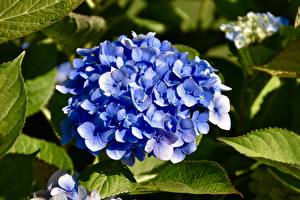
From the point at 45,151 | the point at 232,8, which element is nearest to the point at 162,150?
the point at 45,151

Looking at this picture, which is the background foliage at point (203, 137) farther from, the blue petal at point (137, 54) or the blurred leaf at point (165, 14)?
the blue petal at point (137, 54)

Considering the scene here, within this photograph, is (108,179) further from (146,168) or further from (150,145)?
(146,168)

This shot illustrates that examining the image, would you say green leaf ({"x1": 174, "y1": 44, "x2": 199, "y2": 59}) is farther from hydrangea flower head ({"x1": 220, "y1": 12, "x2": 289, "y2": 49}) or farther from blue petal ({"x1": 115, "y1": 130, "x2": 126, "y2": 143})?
blue petal ({"x1": 115, "y1": 130, "x2": 126, "y2": 143})

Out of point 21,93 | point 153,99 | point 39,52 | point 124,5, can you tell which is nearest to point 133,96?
point 153,99

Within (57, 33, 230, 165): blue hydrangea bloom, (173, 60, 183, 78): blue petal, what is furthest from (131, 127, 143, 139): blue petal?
(173, 60, 183, 78): blue petal

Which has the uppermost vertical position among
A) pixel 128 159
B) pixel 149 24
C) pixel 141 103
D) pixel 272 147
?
pixel 141 103

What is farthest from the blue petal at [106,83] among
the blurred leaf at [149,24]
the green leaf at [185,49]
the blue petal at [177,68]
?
the blurred leaf at [149,24]
